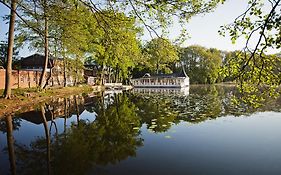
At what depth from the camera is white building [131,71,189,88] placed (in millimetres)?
72000

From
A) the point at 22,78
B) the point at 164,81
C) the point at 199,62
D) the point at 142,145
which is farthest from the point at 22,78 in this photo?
the point at 199,62

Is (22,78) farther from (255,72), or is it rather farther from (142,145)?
(255,72)

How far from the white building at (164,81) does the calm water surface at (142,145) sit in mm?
54496

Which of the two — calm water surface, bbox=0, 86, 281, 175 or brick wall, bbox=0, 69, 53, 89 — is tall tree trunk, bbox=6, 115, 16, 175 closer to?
calm water surface, bbox=0, 86, 281, 175

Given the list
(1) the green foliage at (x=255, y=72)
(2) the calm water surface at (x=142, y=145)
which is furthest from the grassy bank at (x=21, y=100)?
(1) the green foliage at (x=255, y=72)

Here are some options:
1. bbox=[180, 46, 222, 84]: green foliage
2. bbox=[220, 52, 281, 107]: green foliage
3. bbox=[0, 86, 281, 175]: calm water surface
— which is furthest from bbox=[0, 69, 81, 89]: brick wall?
bbox=[180, 46, 222, 84]: green foliage

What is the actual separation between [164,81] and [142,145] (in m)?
64.0

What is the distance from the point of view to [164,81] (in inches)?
2936

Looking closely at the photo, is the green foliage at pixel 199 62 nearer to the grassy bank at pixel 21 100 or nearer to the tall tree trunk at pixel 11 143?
the grassy bank at pixel 21 100

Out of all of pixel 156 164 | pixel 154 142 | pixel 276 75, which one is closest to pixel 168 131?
pixel 154 142

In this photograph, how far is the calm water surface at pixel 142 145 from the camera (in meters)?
8.22

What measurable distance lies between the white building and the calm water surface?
54.5m

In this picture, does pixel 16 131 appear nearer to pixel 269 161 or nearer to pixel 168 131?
pixel 168 131

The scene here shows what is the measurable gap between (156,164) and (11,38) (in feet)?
56.2
